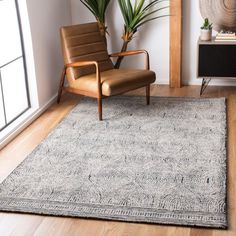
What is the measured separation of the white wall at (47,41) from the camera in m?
4.32

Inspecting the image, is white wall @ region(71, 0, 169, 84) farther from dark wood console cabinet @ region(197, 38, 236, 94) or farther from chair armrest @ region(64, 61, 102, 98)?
chair armrest @ region(64, 61, 102, 98)

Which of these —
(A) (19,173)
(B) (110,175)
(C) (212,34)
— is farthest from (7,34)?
(C) (212,34)

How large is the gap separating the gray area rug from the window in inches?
18.5

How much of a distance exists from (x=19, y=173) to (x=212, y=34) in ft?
8.80

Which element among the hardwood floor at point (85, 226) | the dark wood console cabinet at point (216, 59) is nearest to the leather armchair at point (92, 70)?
the dark wood console cabinet at point (216, 59)

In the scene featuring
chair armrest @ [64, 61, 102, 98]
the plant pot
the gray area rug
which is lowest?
the gray area rug

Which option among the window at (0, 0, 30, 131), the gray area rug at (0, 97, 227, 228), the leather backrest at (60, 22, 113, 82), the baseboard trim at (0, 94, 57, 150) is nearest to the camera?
the gray area rug at (0, 97, 227, 228)

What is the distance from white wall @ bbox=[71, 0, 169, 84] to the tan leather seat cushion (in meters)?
0.81

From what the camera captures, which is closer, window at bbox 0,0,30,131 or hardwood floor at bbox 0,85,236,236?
hardwood floor at bbox 0,85,236,236

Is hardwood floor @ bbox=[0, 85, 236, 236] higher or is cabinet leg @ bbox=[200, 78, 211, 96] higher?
cabinet leg @ bbox=[200, 78, 211, 96]

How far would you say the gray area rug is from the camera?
274cm

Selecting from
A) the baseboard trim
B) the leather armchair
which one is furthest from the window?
the leather armchair

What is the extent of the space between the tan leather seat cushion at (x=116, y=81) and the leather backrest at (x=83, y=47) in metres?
0.11

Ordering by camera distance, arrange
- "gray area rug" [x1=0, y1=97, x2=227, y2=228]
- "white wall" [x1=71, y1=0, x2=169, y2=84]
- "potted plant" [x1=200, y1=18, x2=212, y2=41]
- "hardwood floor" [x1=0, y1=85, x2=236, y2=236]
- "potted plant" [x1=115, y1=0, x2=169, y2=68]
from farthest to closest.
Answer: "white wall" [x1=71, y1=0, x2=169, y2=84], "potted plant" [x1=115, y1=0, x2=169, y2=68], "potted plant" [x1=200, y1=18, x2=212, y2=41], "gray area rug" [x1=0, y1=97, x2=227, y2=228], "hardwood floor" [x1=0, y1=85, x2=236, y2=236]
